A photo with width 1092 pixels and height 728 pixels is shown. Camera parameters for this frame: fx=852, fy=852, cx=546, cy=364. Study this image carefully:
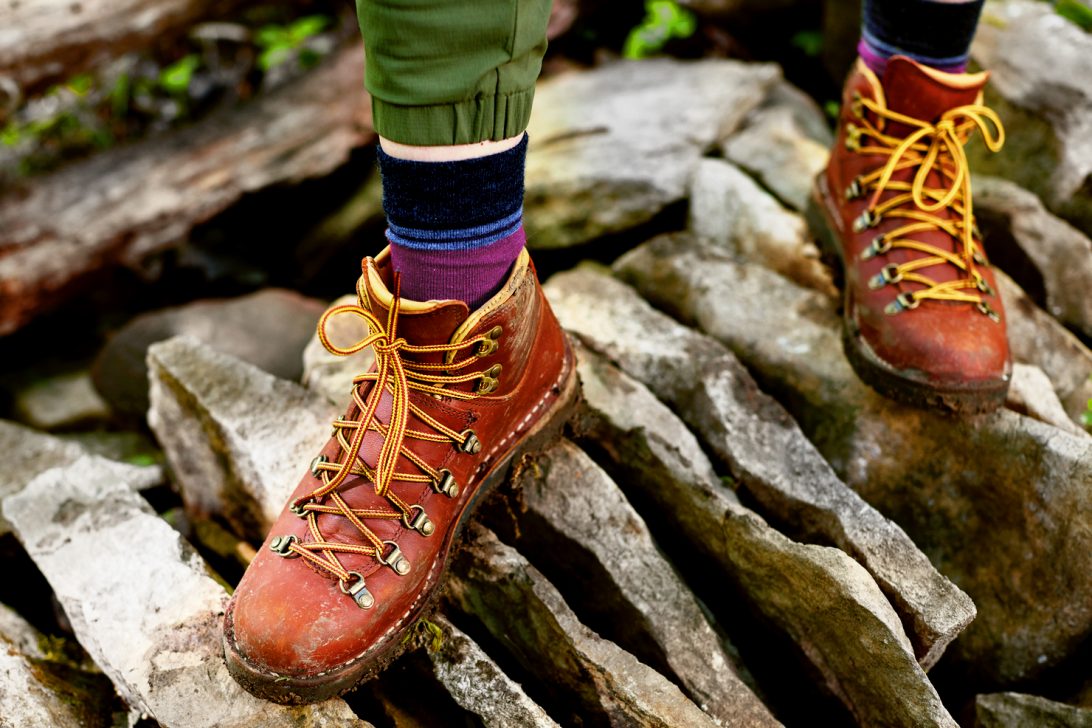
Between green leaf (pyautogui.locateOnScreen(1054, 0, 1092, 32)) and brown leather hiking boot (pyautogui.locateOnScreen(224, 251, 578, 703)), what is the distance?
3.28 meters

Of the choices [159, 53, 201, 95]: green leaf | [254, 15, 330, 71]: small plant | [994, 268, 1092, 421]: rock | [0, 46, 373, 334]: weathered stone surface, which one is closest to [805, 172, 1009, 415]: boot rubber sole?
[994, 268, 1092, 421]: rock

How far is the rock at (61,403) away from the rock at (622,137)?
235 cm

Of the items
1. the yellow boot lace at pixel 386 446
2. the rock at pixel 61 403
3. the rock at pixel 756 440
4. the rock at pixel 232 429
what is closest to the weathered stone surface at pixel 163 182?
the rock at pixel 61 403

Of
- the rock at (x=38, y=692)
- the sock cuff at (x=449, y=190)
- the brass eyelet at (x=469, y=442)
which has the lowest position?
the rock at (x=38, y=692)

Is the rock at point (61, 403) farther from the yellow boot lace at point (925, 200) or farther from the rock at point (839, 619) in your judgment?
the yellow boot lace at point (925, 200)

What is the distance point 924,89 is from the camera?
255cm

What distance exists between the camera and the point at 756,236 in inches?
133

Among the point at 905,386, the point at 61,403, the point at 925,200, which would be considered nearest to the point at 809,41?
the point at 925,200

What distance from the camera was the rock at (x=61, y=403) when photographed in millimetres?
4184

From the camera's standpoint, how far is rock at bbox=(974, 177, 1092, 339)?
10.2ft

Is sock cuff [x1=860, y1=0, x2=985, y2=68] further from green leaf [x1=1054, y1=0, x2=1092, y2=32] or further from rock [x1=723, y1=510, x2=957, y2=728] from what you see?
green leaf [x1=1054, y1=0, x2=1092, y2=32]

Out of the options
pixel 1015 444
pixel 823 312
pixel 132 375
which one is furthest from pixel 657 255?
pixel 132 375

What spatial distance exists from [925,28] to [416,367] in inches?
72.5

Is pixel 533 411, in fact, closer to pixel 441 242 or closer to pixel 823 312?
pixel 441 242
